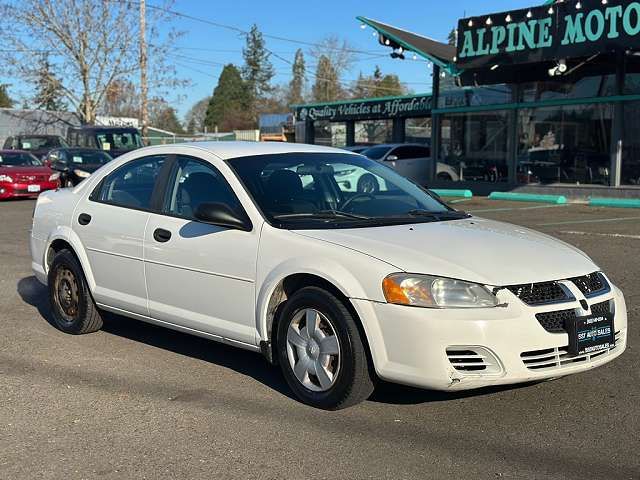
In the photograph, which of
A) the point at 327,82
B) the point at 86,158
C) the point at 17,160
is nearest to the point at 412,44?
the point at 86,158

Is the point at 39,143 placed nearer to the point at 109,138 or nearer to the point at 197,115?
the point at 109,138

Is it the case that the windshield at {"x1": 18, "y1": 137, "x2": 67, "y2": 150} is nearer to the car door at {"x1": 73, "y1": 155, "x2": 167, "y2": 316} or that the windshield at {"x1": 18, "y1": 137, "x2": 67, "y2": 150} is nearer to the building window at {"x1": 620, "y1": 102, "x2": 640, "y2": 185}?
the building window at {"x1": 620, "y1": 102, "x2": 640, "y2": 185}

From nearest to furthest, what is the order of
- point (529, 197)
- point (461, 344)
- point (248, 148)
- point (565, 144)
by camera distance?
point (461, 344)
point (248, 148)
point (529, 197)
point (565, 144)

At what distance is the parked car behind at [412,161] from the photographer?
77.7 ft

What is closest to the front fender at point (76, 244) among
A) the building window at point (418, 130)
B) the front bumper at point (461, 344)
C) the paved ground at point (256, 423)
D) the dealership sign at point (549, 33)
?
the paved ground at point (256, 423)

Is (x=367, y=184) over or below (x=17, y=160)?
below

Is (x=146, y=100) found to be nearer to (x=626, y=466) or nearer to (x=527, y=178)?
(x=527, y=178)

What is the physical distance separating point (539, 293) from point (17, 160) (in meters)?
21.2

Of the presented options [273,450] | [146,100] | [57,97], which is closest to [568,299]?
[273,450]

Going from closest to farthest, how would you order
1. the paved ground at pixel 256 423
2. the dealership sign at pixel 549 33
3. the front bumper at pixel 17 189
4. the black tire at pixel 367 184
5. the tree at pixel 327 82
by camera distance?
the paved ground at pixel 256 423, the black tire at pixel 367 184, the dealership sign at pixel 549 33, the front bumper at pixel 17 189, the tree at pixel 327 82

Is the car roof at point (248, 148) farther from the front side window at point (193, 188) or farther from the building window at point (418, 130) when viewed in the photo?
the building window at point (418, 130)

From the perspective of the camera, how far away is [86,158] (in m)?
23.3

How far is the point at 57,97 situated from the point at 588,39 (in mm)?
29007

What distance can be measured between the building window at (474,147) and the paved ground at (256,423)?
17015mm
